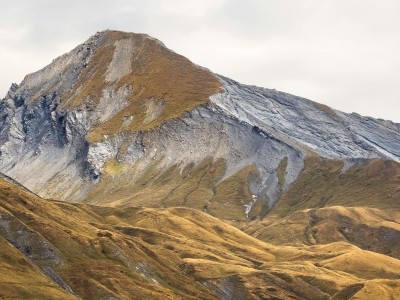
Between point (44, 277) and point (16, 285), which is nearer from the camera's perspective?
point (16, 285)

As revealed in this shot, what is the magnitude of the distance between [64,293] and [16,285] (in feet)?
44.9

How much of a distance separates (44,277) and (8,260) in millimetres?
10913

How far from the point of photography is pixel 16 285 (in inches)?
6983

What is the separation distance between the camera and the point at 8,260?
7653 inches

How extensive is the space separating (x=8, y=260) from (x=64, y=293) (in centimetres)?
2065

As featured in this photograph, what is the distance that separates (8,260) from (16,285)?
18.6 meters

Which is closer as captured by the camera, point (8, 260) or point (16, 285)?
point (16, 285)

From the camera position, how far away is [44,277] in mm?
194625

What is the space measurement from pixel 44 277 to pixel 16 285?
57.7 ft

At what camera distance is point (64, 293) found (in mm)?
185375
